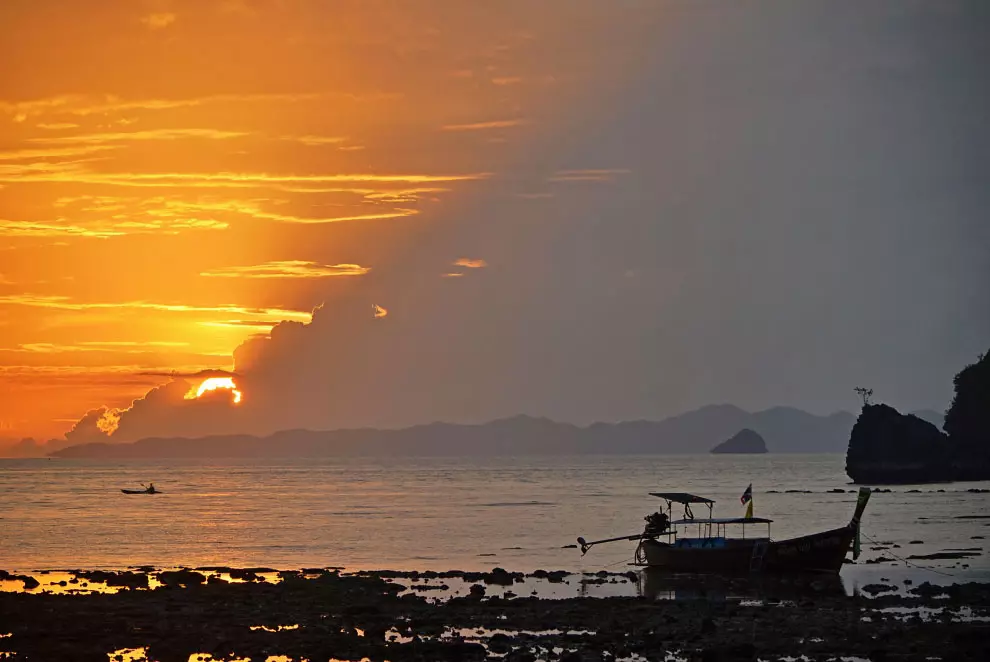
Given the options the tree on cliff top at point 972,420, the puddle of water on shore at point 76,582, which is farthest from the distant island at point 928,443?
the puddle of water on shore at point 76,582

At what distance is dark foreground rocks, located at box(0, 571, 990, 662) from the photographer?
32938 millimetres

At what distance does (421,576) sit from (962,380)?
15562 centimetres

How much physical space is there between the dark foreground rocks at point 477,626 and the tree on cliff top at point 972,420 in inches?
5711

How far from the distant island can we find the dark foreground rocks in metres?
144

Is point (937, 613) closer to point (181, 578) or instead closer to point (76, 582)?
point (181, 578)

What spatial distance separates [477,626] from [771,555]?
2177 cm

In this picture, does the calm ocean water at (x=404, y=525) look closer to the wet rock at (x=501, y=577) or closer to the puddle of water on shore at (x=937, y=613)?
the wet rock at (x=501, y=577)

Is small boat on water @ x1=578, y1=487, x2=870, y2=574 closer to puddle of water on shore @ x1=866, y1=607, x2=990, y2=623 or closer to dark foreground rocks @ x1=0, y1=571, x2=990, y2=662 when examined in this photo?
dark foreground rocks @ x1=0, y1=571, x2=990, y2=662

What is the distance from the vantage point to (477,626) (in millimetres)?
37750

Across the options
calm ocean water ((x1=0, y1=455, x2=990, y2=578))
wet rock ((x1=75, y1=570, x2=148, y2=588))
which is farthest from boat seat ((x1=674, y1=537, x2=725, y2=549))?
wet rock ((x1=75, y1=570, x2=148, y2=588))

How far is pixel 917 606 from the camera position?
41.2 metres

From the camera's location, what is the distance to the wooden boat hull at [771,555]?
178 feet

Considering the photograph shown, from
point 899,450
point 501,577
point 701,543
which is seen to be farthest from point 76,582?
point 899,450

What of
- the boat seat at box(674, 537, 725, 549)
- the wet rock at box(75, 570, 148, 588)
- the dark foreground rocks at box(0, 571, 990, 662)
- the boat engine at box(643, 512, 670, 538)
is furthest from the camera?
→ the boat engine at box(643, 512, 670, 538)
